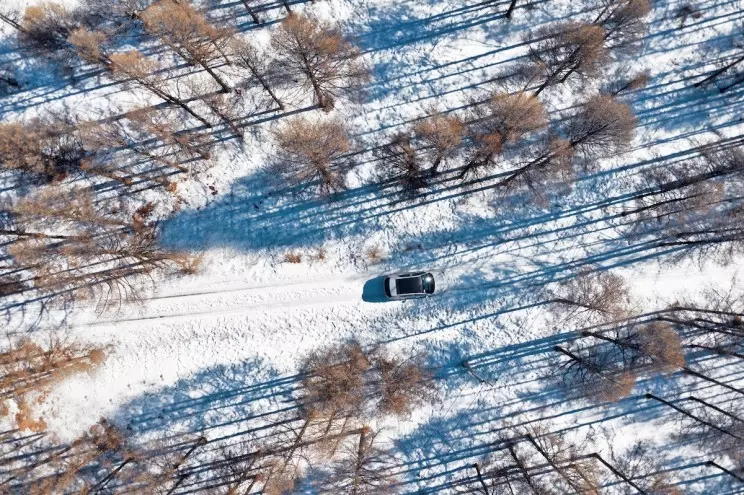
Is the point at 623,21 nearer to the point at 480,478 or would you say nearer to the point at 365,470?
the point at 480,478

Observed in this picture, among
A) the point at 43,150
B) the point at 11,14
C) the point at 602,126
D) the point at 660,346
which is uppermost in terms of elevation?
the point at 11,14

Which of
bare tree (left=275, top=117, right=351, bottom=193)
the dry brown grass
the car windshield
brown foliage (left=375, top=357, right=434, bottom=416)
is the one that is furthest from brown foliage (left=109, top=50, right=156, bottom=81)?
brown foliage (left=375, top=357, right=434, bottom=416)

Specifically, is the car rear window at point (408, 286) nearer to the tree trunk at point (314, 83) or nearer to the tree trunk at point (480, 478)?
the tree trunk at point (480, 478)

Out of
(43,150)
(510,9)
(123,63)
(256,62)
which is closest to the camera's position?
(510,9)

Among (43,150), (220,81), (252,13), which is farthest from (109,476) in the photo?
(252,13)

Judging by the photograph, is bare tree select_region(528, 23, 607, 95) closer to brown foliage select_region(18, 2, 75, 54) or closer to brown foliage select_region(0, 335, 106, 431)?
brown foliage select_region(18, 2, 75, 54)

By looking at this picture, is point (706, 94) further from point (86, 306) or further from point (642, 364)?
point (86, 306)

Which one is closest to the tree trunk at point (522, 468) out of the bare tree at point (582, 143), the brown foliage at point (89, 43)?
the bare tree at point (582, 143)
